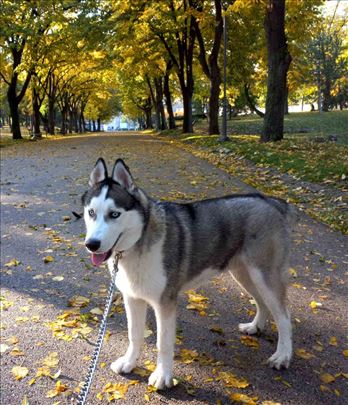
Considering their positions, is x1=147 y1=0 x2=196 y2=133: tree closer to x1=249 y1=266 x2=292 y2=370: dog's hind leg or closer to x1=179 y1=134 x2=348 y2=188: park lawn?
x1=179 y1=134 x2=348 y2=188: park lawn

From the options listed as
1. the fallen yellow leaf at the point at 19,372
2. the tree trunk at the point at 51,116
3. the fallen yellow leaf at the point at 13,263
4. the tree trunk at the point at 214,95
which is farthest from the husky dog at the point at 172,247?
the tree trunk at the point at 51,116

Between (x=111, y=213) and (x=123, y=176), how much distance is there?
0.35m

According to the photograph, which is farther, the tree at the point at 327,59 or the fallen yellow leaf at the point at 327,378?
the tree at the point at 327,59

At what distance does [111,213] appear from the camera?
119 inches

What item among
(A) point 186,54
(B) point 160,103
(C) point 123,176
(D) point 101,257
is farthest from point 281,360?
(B) point 160,103

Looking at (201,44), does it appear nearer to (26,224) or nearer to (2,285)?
(26,224)

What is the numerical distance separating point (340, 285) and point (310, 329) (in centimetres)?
123

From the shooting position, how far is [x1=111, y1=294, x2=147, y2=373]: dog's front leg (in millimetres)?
3682

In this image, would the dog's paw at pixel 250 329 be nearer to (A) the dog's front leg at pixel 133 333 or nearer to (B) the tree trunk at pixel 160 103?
(A) the dog's front leg at pixel 133 333


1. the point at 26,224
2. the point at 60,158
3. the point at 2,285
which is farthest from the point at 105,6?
the point at 2,285

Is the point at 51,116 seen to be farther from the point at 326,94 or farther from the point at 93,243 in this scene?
the point at 93,243

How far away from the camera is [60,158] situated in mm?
19375

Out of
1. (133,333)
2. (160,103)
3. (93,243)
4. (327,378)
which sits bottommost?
(327,378)

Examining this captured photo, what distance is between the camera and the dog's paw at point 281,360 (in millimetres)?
3766
